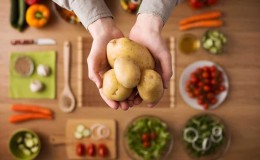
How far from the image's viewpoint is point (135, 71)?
2.71 feet

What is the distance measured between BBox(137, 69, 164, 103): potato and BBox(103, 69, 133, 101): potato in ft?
0.12

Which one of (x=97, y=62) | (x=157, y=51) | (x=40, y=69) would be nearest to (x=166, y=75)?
(x=157, y=51)

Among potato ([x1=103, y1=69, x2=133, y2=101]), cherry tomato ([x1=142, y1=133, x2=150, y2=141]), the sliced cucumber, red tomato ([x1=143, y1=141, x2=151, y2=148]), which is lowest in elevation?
the sliced cucumber

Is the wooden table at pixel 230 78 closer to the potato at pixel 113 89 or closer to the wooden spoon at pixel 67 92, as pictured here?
the wooden spoon at pixel 67 92

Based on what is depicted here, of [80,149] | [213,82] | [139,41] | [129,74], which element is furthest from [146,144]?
[129,74]

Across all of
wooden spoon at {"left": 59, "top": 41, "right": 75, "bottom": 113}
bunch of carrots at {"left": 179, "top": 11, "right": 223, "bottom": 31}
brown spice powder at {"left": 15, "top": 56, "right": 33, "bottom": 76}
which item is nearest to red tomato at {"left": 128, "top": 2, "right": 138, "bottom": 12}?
bunch of carrots at {"left": 179, "top": 11, "right": 223, "bottom": 31}

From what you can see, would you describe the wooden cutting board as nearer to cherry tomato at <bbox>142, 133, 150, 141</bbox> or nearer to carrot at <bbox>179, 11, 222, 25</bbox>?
cherry tomato at <bbox>142, 133, 150, 141</bbox>

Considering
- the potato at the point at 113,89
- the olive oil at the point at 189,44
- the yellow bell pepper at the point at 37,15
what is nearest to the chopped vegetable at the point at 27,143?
the yellow bell pepper at the point at 37,15

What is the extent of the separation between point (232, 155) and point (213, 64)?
0.49 meters

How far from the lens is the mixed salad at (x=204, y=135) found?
1.71 meters

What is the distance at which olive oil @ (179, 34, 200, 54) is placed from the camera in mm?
1715

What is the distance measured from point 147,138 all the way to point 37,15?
2.87 feet

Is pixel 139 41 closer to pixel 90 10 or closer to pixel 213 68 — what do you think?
pixel 90 10

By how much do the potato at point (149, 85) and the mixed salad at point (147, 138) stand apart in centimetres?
85
